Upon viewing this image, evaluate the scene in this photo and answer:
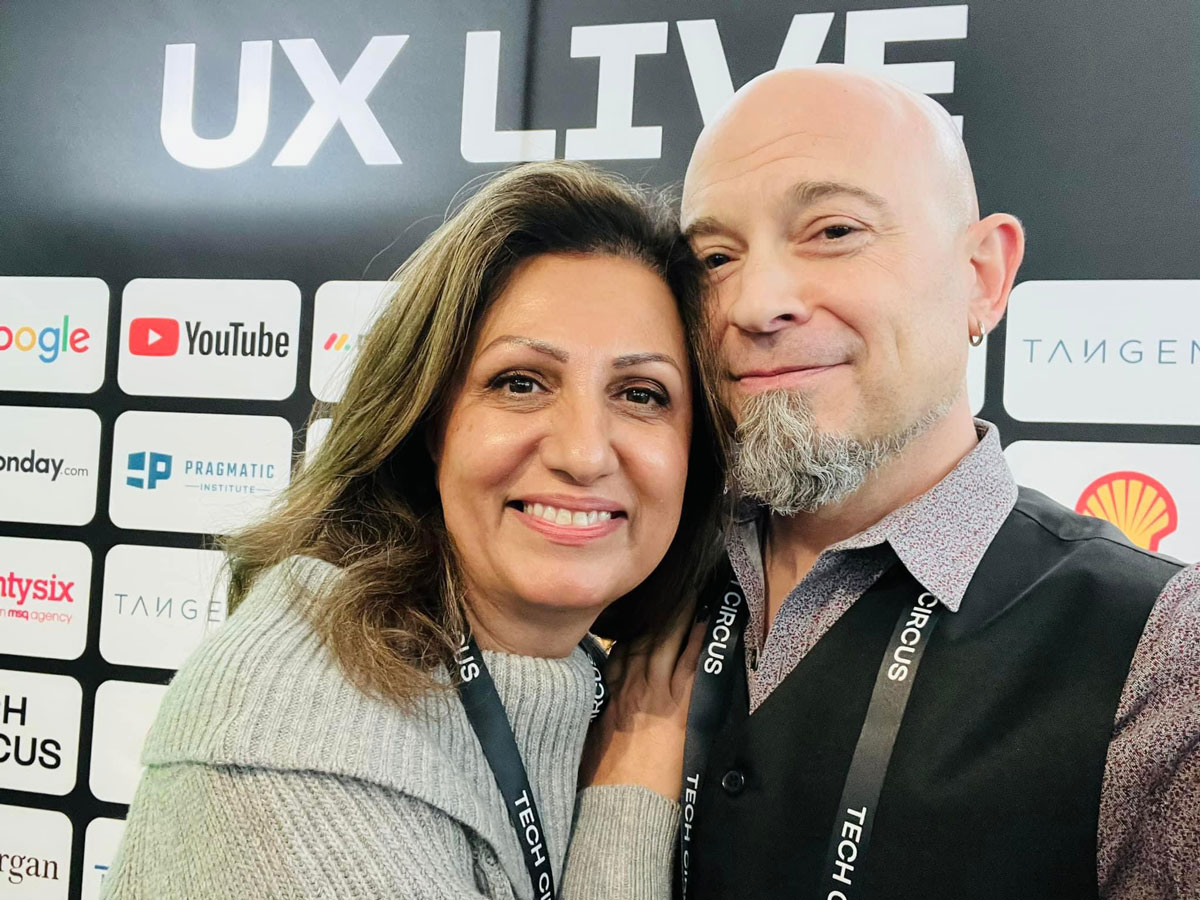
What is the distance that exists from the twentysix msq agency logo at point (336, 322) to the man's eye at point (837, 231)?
1.58m

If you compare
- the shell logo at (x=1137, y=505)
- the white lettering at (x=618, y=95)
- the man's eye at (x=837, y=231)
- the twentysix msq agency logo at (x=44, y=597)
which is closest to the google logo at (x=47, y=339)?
the twentysix msq agency logo at (x=44, y=597)

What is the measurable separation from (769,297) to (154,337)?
7.08ft

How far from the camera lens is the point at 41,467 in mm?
2957

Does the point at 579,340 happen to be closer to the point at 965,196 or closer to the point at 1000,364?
the point at 965,196

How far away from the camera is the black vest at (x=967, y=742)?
1.09 meters

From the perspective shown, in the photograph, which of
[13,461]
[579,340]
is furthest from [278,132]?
[579,340]

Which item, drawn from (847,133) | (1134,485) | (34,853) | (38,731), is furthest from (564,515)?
(34,853)

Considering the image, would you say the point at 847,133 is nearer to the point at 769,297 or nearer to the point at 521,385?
the point at 769,297

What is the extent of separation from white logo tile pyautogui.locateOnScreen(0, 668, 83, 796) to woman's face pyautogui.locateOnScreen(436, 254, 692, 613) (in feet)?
7.05

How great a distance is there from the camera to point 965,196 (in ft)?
4.83

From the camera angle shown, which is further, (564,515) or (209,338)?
(209,338)

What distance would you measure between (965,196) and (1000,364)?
3.04 feet

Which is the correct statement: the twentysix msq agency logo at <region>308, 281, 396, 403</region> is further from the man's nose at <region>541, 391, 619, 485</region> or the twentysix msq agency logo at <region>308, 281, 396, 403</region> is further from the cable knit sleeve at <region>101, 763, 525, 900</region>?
the cable knit sleeve at <region>101, 763, 525, 900</region>

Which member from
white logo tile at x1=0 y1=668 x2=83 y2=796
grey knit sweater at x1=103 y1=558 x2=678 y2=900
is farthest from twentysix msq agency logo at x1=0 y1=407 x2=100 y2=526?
grey knit sweater at x1=103 y1=558 x2=678 y2=900
